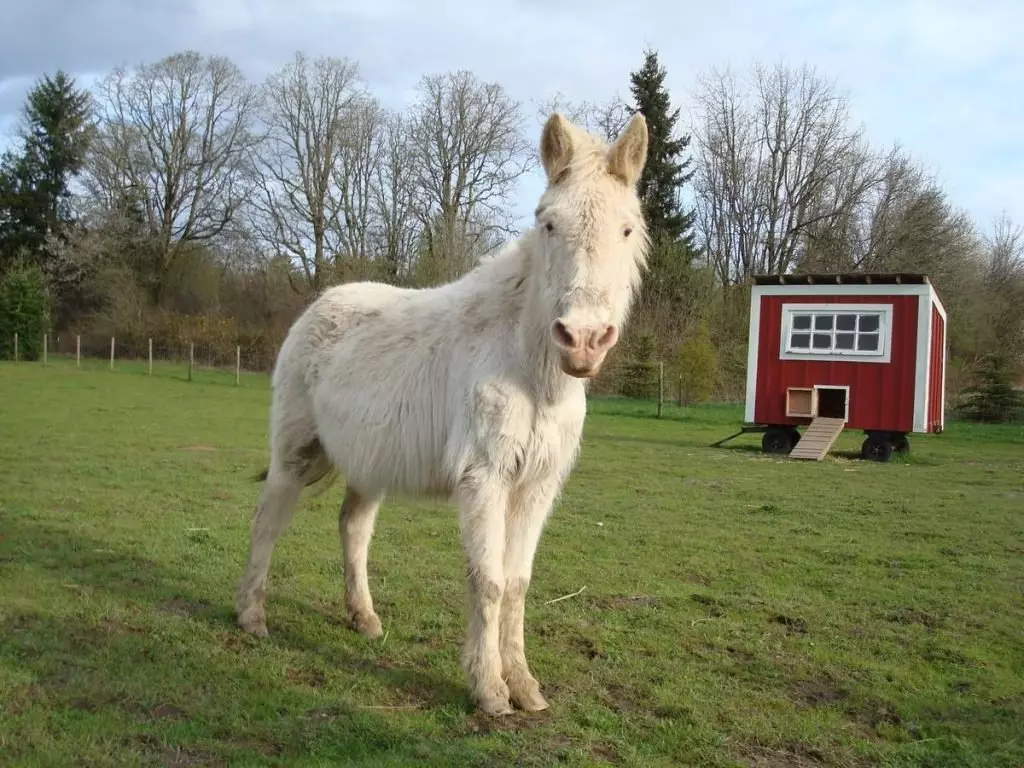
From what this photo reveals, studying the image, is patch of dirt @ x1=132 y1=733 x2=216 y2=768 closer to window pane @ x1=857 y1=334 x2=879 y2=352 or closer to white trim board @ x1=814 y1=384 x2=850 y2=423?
white trim board @ x1=814 y1=384 x2=850 y2=423

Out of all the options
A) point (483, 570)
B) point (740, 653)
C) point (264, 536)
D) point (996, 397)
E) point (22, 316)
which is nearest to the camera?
point (483, 570)

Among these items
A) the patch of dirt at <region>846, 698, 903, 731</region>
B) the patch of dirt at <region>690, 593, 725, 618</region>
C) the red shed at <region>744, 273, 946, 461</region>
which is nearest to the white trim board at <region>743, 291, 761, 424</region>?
the red shed at <region>744, 273, 946, 461</region>

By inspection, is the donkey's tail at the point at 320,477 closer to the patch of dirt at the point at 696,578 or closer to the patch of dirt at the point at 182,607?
the patch of dirt at the point at 182,607

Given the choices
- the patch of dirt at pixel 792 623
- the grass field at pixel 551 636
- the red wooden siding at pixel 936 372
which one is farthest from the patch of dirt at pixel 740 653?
the red wooden siding at pixel 936 372

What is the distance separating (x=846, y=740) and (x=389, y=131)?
41999mm

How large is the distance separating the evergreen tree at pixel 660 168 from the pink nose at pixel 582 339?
33971 mm

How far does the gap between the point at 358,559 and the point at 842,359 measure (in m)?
15.4

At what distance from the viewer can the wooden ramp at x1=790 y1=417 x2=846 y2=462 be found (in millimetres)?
16013

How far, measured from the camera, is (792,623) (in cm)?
524

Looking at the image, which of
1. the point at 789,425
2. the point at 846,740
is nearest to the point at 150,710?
the point at 846,740

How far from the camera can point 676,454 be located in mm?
15766

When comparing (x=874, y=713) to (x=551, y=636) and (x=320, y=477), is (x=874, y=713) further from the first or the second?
(x=320, y=477)

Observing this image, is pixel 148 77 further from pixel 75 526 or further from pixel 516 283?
pixel 516 283

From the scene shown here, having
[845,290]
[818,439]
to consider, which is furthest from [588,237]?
[845,290]
